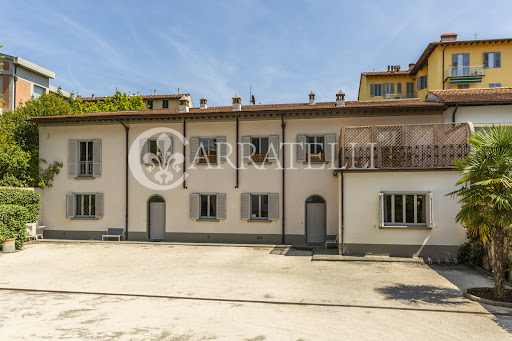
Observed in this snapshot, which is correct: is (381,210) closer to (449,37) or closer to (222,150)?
(222,150)

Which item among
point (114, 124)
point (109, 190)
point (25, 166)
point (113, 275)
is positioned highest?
point (114, 124)

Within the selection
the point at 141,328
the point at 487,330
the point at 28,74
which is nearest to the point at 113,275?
the point at 141,328

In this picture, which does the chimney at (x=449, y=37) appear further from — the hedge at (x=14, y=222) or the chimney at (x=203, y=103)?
the hedge at (x=14, y=222)

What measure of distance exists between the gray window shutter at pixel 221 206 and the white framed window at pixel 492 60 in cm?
2746

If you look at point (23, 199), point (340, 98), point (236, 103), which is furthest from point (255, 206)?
point (23, 199)

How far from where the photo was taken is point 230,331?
6.65m

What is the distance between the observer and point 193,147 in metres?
18.7

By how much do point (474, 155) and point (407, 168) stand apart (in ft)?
16.6

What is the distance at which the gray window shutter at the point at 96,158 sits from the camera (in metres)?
19.4

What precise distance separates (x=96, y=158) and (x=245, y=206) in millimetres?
8681

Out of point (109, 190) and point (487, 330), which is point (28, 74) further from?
point (487, 330)

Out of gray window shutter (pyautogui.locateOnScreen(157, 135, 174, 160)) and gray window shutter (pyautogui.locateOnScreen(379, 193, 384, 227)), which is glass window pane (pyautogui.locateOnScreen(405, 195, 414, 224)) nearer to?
gray window shutter (pyautogui.locateOnScreen(379, 193, 384, 227))

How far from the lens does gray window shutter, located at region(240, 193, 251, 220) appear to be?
18078mm

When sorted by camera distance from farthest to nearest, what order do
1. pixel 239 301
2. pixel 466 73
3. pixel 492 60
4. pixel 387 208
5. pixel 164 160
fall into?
pixel 466 73 < pixel 492 60 < pixel 164 160 < pixel 387 208 < pixel 239 301
